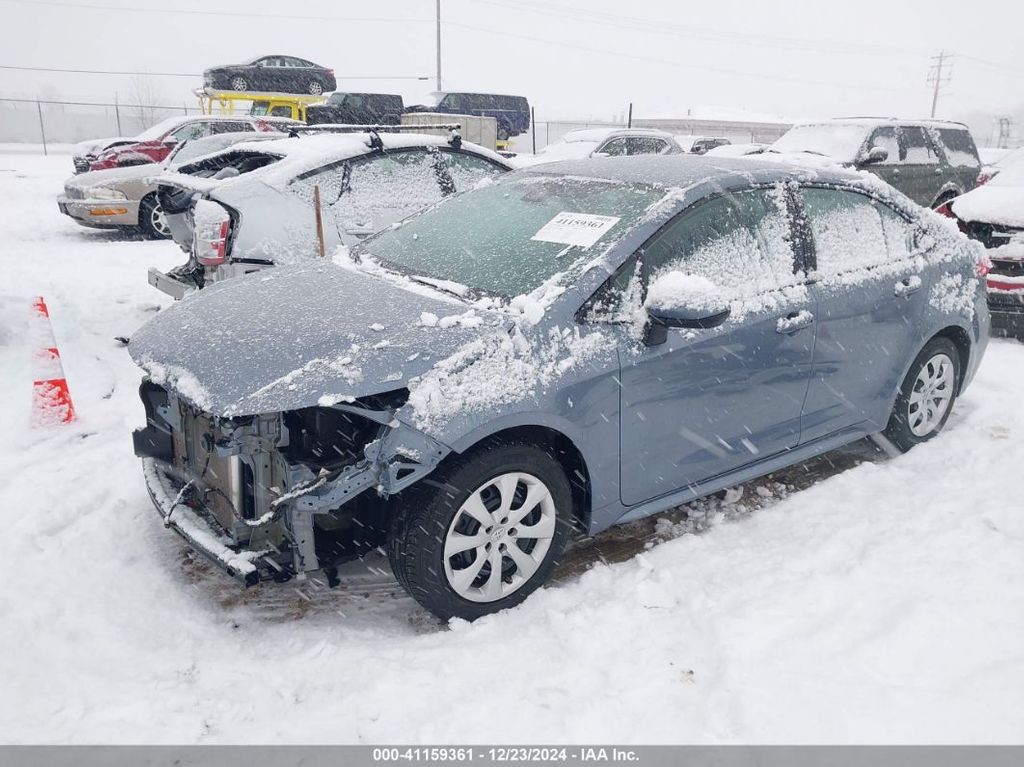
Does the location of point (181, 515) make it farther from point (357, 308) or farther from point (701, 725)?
point (701, 725)

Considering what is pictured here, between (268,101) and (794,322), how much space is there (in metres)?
23.5

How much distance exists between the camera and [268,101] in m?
24.1

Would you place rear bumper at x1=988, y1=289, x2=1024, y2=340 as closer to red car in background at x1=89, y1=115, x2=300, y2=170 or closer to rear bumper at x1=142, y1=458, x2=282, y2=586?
rear bumper at x1=142, y1=458, x2=282, y2=586

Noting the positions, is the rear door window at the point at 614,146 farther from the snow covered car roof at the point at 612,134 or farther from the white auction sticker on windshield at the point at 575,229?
the white auction sticker on windshield at the point at 575,229

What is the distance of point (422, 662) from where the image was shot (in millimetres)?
2838

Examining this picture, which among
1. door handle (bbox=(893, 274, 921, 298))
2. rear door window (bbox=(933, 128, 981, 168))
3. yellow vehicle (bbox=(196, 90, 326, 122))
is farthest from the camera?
yellow vehicle (bbox=(196, 90, 326, 122))

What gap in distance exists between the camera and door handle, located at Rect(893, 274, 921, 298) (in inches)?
165

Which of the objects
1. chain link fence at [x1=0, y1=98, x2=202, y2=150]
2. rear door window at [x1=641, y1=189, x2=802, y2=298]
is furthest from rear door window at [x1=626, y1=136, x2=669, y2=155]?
chain link fence at [x1=0, y1=98, x2=202, y2=150]

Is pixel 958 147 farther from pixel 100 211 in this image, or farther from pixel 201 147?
pixel 100 211

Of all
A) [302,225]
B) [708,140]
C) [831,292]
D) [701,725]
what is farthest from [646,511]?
[708,140]

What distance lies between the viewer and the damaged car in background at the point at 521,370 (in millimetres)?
2838

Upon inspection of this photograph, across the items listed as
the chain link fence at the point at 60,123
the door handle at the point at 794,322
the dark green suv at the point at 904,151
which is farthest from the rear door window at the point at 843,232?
the chain link fence at the point at 60,123

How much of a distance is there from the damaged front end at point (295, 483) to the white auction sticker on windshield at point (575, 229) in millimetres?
1053

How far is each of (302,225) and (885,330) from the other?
3.73 meters
